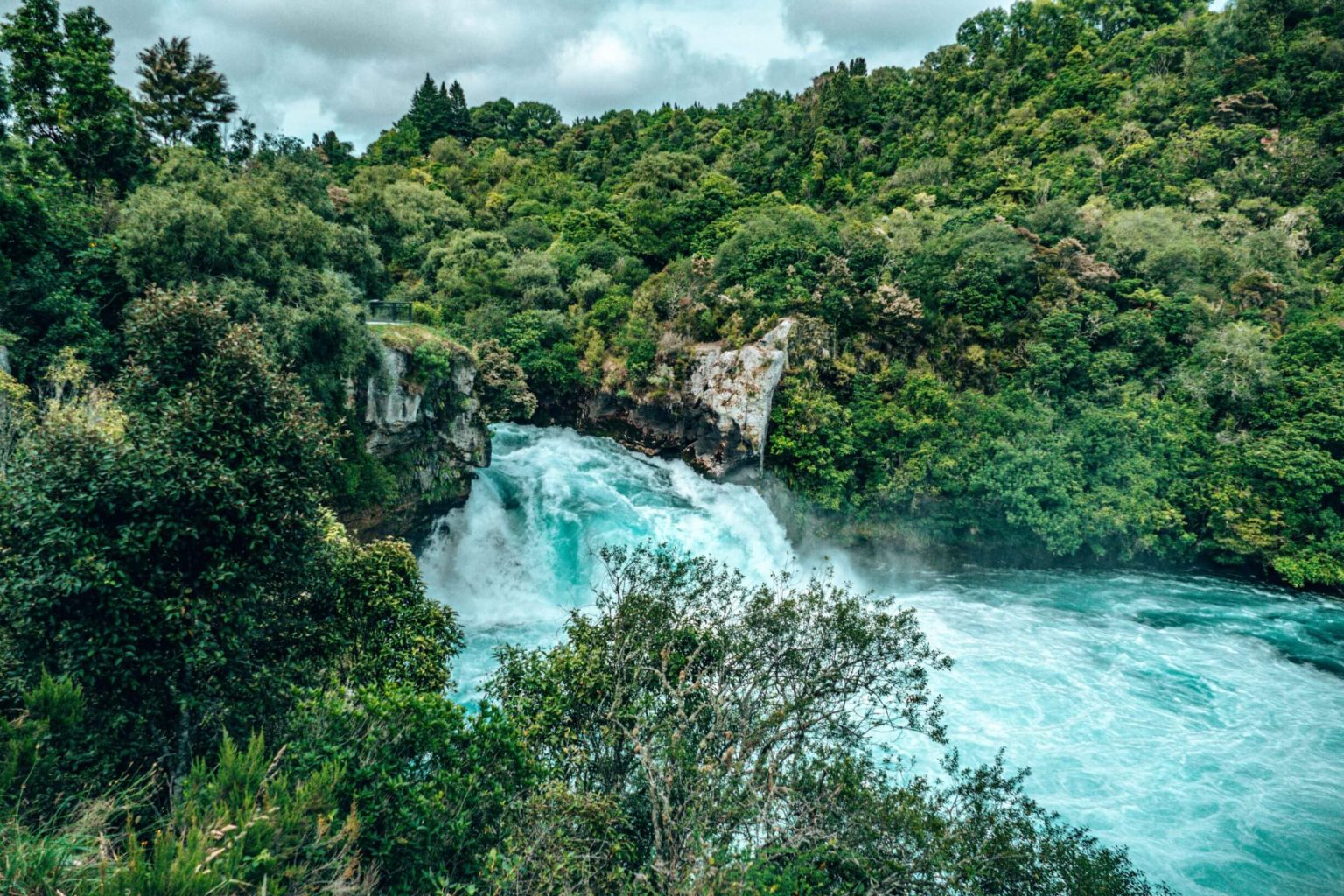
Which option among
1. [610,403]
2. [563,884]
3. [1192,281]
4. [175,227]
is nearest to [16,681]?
[563,884]

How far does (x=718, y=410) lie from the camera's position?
2650cm

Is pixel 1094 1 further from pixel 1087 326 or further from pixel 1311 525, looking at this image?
pixel 1311 525

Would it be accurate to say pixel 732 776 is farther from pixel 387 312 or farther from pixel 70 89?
pixel 70 89

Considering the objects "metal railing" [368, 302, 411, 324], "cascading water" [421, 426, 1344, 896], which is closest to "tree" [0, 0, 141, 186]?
"metal railing" [368, 302, 411, 324]

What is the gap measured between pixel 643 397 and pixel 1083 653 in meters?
21.1

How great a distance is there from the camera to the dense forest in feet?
21.7

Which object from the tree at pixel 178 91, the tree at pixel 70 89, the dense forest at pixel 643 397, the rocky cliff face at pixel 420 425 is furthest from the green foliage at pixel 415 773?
the tree at pixel 178 91

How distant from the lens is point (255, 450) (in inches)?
301

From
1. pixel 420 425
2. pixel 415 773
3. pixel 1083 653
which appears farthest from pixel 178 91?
pixel 1083 653

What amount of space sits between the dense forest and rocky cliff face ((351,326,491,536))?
2.66 feet

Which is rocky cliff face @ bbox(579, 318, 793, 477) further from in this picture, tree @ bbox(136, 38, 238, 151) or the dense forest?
tree @ bbox(136, 38, 238, 151)

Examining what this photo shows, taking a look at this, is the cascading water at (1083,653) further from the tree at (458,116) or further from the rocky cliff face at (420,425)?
the tree at (458,116)

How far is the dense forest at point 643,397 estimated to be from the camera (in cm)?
663

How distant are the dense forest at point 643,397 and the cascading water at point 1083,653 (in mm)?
2228
